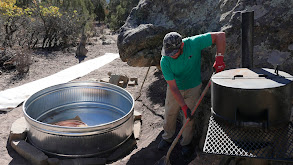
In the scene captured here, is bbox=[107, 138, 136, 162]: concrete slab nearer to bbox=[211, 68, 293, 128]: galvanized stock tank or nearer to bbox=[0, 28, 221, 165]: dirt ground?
bbox=[0, 28, 221, 165]: dirt ground

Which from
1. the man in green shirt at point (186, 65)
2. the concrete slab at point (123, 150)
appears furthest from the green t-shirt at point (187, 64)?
the concrete slab at point (123, 150)

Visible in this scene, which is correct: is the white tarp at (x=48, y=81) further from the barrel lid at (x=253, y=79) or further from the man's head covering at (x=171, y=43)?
the barrel lid at (x=253, y=79)

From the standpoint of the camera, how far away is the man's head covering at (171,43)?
10.3 feet

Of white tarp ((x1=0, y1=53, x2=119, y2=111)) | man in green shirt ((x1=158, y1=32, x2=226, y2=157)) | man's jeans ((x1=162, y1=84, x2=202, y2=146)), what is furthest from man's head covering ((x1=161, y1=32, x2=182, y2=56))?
white tarp ((x1=0, y1=53, x2=119, y2=111))

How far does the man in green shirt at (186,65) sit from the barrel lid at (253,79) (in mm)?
559

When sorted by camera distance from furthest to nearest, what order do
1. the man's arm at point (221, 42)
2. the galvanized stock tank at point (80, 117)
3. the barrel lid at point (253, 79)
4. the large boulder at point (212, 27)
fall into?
the galvanized stock tank at point (80, 117), the large boulder at point (212, 27), the man's arm at point (221, 42), the barrel lid at point (253, 79)

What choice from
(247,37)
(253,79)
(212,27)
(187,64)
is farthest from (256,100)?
(212,27)

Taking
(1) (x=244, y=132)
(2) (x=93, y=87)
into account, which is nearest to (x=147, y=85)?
(2) (x=93, y=87)

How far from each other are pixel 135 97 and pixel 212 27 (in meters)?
2.53

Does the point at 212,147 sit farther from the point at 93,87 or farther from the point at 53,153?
the point at 93,87

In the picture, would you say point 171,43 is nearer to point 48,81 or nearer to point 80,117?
point 80,117

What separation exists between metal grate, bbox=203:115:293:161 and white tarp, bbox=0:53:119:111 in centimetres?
474

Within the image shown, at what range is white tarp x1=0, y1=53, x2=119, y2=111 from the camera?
6055mm

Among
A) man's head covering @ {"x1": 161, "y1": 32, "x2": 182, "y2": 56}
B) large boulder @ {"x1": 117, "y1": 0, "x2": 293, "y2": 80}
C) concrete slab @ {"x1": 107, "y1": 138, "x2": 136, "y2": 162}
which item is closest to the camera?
man's head covering @ {"x1": 161, "y1": 32, "x2": 182, "y2": 56}
